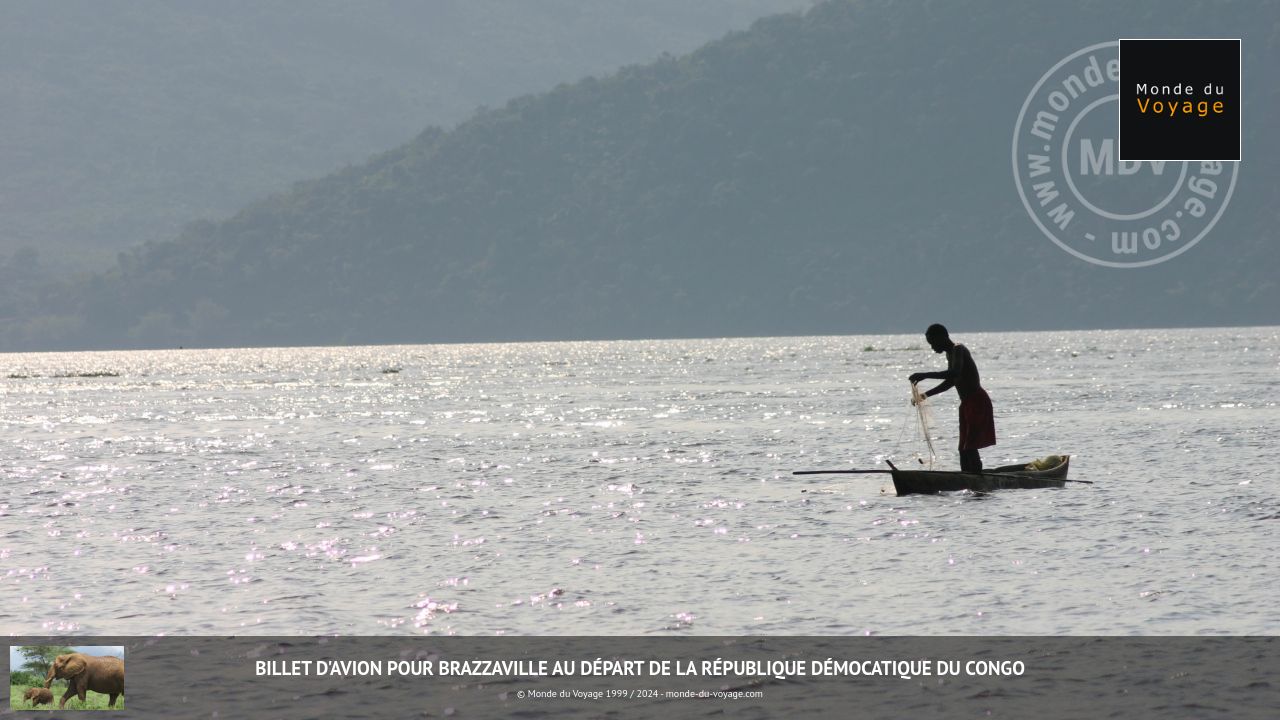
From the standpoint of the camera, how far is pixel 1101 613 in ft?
59.5

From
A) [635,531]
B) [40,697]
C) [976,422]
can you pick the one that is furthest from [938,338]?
[40,697]

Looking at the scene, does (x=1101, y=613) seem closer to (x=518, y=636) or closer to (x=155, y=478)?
(x=518, y=636)

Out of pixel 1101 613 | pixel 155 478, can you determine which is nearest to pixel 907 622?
pixel 1101 613

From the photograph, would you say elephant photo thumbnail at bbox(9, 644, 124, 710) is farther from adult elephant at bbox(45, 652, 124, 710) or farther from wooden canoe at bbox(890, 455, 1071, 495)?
wooden canoe at bbox(890, 455, 1071, 495)

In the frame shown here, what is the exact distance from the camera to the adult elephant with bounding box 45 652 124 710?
1427 cm

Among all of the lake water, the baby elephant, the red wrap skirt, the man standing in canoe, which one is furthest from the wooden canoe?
the baby elephant

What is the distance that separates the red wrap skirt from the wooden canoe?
72 centimetres

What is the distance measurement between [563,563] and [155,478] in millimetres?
20088

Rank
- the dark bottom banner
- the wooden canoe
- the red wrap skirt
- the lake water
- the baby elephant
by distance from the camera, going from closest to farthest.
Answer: the dark bottom banner
the baby elephant
the lake water
the red wrap skirt
the wooden canoe

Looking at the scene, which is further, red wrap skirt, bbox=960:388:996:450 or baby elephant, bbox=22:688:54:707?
red wrap skirt, bbox=960:388:996:450

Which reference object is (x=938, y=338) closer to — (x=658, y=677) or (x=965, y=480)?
(x=965, y=480)

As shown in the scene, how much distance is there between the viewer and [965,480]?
98.7ft

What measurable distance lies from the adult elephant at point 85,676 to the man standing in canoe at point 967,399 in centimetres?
1607

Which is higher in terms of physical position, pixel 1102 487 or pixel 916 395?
pixel 916 395
